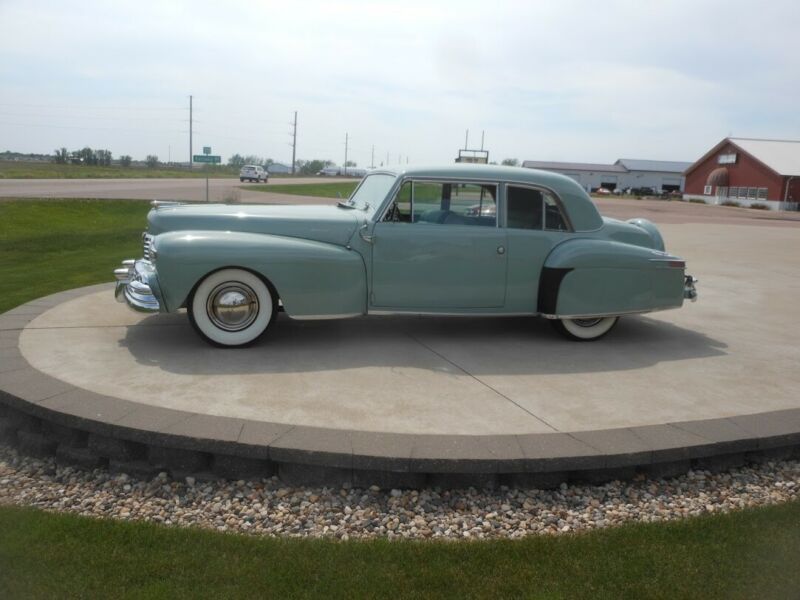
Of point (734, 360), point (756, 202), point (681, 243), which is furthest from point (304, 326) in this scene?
point (756, 202)

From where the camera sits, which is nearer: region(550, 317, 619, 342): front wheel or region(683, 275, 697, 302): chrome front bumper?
region(550, 317, 619, 342): front wheel

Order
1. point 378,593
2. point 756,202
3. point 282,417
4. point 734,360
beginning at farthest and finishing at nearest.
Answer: point 756,202, point 734,360, point 282,417, point 378,593

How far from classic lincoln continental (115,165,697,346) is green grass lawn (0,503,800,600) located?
7.96 feet

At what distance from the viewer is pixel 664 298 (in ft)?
20.3

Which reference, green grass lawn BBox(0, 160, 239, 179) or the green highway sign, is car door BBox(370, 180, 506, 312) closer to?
the green highway sign

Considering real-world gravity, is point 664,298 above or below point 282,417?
above

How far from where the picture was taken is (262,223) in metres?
5.66

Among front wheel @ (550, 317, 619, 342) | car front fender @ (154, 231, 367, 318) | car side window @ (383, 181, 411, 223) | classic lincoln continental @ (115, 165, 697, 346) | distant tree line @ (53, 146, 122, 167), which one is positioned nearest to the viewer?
car front fender @ (154, 231, 367, 318)

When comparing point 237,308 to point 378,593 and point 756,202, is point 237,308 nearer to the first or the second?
point 378,593

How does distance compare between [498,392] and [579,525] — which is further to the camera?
[498,392]

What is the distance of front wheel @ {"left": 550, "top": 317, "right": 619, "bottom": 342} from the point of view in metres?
6.18

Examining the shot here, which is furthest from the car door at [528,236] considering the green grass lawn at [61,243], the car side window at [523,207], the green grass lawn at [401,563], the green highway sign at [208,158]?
the green highway sign at [208,158]

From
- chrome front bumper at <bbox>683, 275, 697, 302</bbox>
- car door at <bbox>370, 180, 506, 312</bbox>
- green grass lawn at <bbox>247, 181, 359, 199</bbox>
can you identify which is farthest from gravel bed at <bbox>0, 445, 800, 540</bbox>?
green grass lawn at <bbox>247, 181, 359, 199</bbox>

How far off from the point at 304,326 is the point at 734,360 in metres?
3.82
